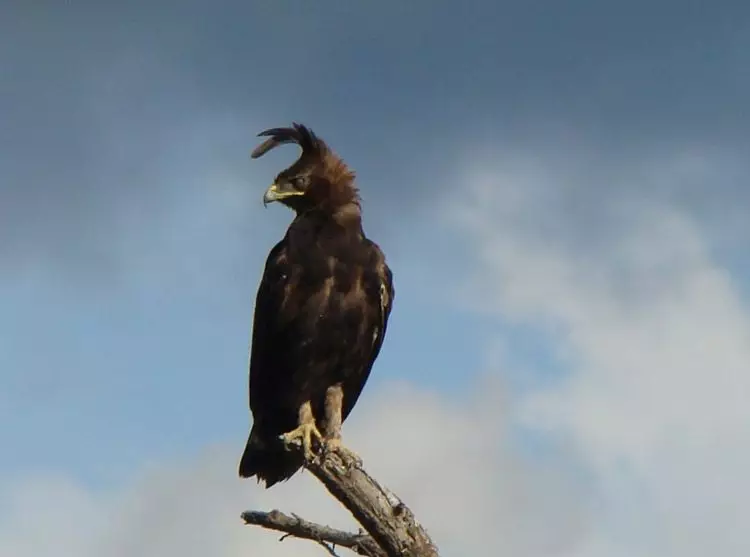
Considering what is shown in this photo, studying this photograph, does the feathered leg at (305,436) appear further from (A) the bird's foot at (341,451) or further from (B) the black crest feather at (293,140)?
(B) the black crest feather at (293,140)

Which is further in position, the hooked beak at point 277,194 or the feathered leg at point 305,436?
the hooked beak at point 277,194

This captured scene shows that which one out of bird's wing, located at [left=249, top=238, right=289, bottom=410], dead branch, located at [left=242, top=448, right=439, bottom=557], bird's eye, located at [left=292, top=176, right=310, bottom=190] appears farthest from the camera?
bird's eye, located at [left=292, top=176, right=310, bottom=190]

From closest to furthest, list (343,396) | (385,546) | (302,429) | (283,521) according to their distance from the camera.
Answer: (385,546) → (283,521) → (302,429) → (343,396)

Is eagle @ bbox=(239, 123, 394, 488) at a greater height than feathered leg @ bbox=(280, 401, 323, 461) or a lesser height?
greater

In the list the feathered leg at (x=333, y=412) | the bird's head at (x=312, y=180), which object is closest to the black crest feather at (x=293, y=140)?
the bird's head at (x=312, y=180)

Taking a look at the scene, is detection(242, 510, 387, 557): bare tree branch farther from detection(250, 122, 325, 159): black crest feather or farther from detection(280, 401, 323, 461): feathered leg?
detection(250, 122, 325, 159): black crest feather

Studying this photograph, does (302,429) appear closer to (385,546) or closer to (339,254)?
(339,254)

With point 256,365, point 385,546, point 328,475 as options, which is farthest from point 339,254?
point 385,546

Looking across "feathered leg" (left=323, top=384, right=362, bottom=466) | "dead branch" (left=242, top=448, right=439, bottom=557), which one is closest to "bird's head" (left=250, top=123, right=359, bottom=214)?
"feathered leg" (left=323, top=384, right=362, bottom=466)
